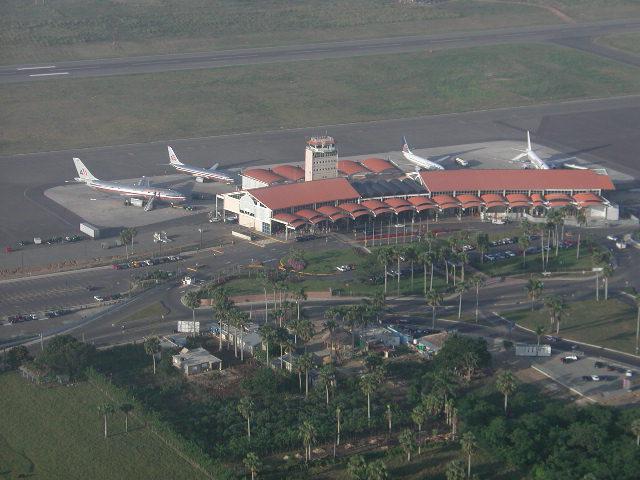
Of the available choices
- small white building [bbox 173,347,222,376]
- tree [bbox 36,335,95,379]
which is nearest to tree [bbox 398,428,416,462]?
small white building [bbox 173,347,222,376]

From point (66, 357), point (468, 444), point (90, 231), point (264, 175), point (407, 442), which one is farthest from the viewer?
point (264, 175)

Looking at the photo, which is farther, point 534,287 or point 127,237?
point 127,237

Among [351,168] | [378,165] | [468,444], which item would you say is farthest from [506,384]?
[378,165]

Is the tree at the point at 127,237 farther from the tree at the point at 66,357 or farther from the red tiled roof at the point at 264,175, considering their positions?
the tree at the point at 66,357

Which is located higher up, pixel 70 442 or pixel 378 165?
pixel 378 165

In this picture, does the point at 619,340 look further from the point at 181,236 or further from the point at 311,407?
the point at 181,236

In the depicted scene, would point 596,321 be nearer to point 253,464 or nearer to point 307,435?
point 307,435

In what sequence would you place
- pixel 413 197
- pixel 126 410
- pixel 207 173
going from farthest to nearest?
1. pixel 207 173
2. pixel 413 197
3. pixel 126 410

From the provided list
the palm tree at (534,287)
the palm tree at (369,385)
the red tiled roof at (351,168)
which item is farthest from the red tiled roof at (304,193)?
the palm tree at (369,385)
